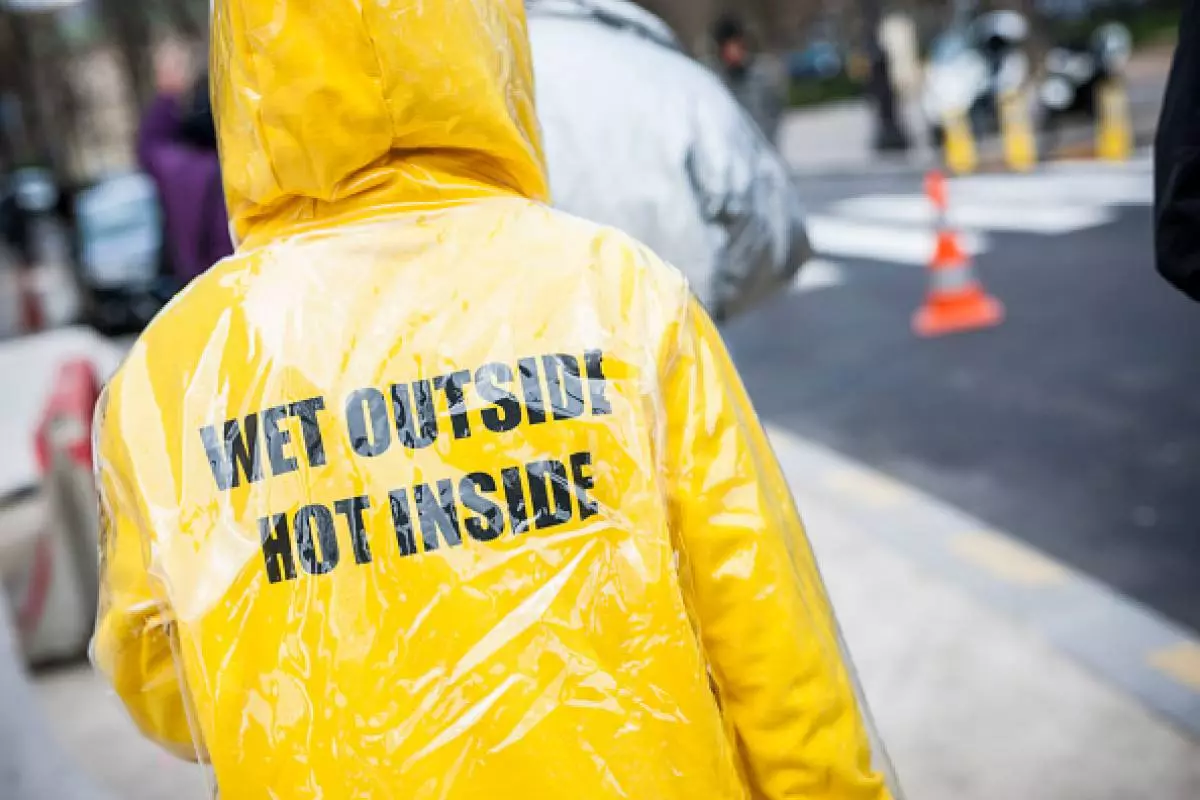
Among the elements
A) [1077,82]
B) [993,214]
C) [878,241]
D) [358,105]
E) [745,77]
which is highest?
[358,105]

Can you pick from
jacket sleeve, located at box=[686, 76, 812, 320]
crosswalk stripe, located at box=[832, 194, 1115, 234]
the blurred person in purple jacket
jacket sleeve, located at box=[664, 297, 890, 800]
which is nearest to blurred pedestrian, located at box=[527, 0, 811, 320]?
jacket sleeve, located at box=[686, 76, 812, 320]

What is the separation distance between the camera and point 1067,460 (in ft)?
17.2

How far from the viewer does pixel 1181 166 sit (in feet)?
A: 7.77

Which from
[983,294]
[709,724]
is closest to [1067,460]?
[983,294]

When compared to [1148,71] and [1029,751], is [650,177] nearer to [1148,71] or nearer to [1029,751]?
[1029,751]

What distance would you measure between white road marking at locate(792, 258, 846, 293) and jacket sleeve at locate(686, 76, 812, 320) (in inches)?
267

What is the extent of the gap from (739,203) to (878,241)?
8.72 meters

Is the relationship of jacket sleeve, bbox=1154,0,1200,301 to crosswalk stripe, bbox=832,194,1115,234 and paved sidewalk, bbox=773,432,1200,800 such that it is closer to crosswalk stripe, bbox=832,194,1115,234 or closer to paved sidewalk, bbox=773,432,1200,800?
paved sidewalk, bbox=773,432,1200,800

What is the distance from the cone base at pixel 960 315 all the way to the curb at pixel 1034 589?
227cm

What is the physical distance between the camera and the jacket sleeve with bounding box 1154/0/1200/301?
2.33m

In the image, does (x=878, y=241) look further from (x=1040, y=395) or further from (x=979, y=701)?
(x=979, y=701)

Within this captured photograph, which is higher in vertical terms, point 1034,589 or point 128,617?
point 128,617

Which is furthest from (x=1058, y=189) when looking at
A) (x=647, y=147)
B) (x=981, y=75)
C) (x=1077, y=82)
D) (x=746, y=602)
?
(x=746, y=602)

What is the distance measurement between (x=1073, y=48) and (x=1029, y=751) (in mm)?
15197
